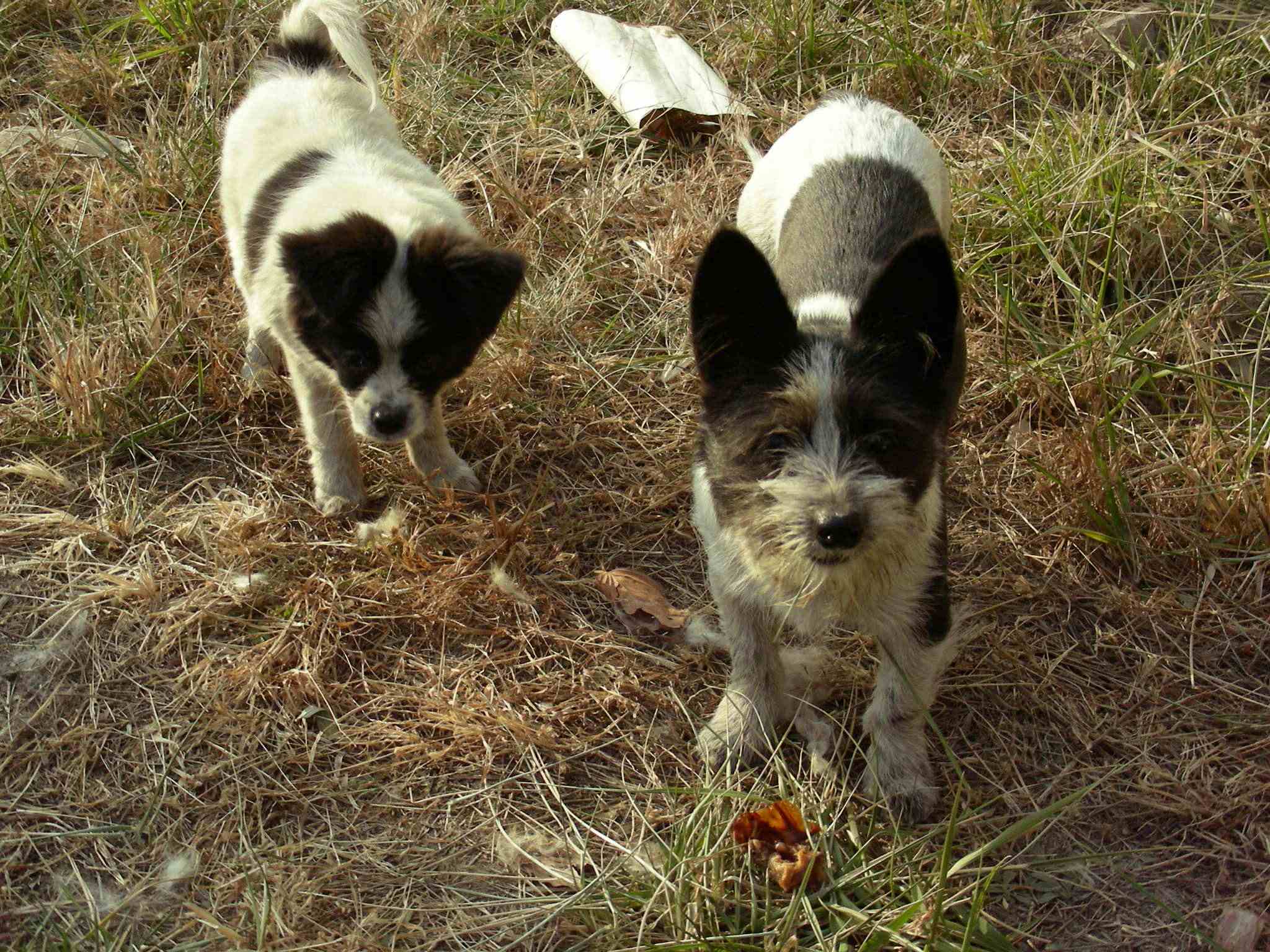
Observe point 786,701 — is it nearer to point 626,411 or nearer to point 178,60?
point 626,411

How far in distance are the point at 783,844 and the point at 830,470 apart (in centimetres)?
99

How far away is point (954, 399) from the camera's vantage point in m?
3.65

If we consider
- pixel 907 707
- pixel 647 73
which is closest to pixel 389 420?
pixel 907 707

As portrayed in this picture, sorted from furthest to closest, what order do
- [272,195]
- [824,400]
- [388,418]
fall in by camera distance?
[272,195] → [388,418] → [824,400]

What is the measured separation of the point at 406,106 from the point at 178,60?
1176mm

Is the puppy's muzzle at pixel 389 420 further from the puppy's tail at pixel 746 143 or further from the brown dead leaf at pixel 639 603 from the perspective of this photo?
the puppy's tail at pixel 746 143

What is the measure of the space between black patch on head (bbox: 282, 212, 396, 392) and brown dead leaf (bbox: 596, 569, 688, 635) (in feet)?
3.34

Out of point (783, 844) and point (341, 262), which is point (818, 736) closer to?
point (783, 844)

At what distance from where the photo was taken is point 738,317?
304 centimetres

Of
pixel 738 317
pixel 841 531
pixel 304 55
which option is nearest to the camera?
pixel 841 531

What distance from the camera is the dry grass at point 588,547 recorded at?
322 centimetres

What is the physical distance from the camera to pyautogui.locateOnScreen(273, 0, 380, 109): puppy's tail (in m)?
4.64

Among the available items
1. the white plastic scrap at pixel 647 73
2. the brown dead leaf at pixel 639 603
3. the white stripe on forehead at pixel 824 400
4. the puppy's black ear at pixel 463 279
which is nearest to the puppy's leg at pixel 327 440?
the puppy's black ear at pixel 463 279

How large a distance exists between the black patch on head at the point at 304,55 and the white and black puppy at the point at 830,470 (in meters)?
2.24
